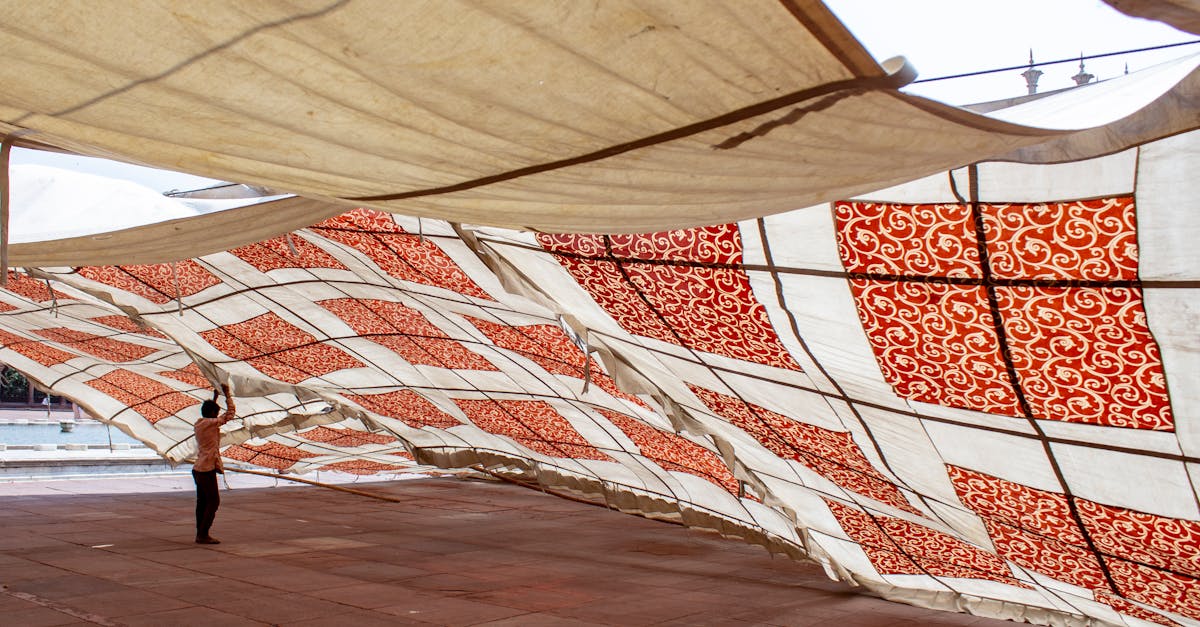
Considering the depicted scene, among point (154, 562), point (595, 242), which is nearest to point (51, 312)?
point (154, 562)

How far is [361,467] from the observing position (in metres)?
14.0

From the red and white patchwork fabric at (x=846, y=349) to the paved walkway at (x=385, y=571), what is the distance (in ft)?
1.79

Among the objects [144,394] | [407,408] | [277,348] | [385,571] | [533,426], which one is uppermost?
[277,348]

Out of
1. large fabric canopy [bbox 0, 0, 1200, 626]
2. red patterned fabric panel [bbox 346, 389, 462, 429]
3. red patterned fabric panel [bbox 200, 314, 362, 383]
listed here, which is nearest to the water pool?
red patterned fabric panel [bbox 346, 389, 462, 429]

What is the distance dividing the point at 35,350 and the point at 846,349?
9334 millimetres

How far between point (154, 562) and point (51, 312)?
9.32 feet

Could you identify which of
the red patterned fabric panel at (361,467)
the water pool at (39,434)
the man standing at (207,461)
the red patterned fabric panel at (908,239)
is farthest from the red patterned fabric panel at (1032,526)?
the water pool at (39,434)

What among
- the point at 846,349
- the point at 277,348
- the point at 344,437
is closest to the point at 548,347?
the point at 846,349

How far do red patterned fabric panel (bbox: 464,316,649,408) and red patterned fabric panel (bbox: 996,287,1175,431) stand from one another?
314 cm

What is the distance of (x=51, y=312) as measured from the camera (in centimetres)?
876

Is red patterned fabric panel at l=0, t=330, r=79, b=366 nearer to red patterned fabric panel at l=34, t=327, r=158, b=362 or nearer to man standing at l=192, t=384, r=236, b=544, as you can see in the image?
red patterned fabric panel at l=34, t=327, r=158, b=362

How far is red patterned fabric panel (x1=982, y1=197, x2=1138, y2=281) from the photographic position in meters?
2.87

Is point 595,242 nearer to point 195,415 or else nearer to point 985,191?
point 985,191

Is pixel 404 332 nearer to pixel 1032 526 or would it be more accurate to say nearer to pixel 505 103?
pixel 1032 526
